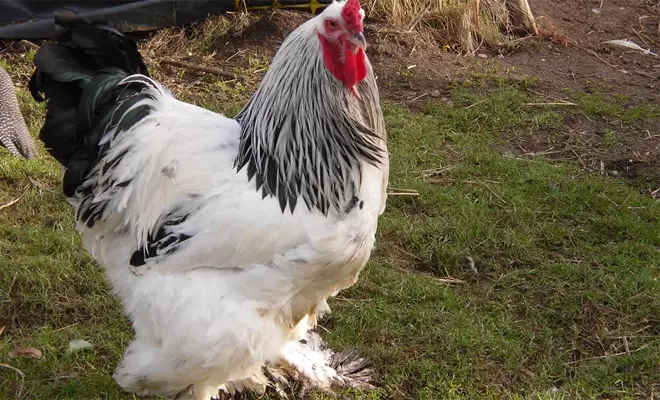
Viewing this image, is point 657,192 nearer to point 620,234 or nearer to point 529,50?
point 620,234

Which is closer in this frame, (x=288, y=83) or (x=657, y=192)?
(x=288, y=83)

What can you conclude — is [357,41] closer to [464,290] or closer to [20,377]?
[464,290]

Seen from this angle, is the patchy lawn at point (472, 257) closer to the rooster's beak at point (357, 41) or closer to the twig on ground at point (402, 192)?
the twig on ground at point (402, 192)

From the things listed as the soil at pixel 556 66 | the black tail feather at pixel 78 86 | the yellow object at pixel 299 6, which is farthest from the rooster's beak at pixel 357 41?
the yellow object at pixel 299 6

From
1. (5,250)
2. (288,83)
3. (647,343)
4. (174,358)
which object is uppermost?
(288,83)

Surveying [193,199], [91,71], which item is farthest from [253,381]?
[91,71]

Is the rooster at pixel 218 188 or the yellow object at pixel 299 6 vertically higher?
the rooster at pixel 218 188

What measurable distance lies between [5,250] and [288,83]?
2.33 m

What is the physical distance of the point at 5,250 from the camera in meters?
3.98

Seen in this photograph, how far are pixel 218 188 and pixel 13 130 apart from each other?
2893 millimetres

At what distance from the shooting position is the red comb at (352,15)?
98.1 inches

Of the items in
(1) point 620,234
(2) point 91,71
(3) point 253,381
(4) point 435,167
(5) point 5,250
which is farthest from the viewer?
(4) point 435,167

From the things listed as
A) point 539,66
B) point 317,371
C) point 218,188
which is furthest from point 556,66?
point 218,188

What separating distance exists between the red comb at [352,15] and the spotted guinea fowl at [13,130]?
326cm
